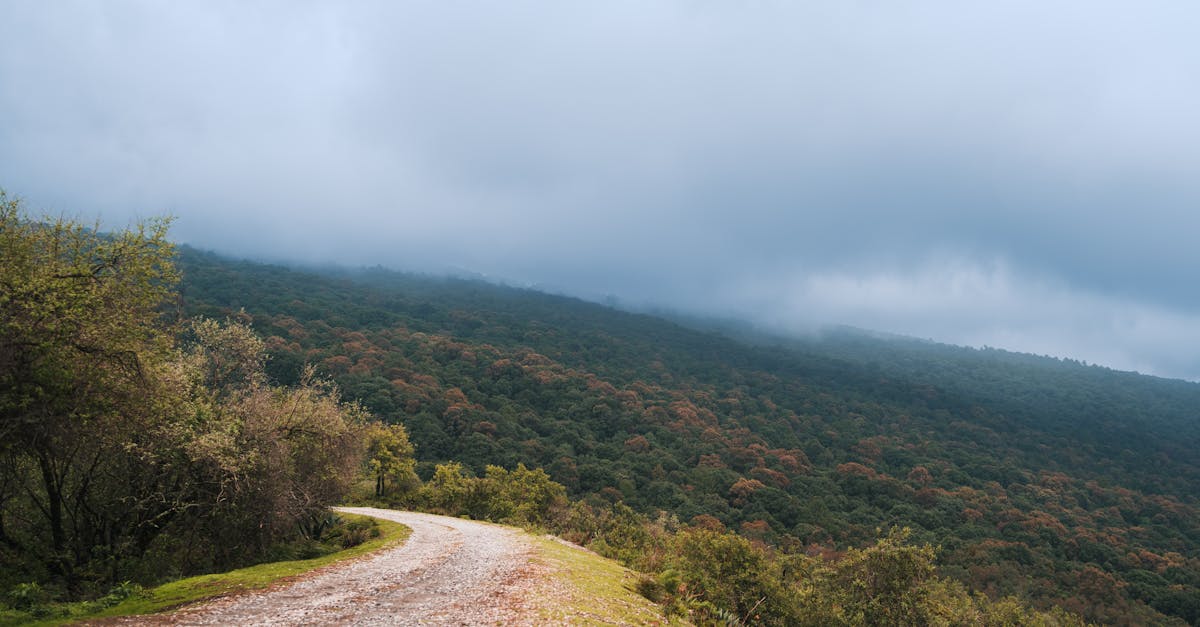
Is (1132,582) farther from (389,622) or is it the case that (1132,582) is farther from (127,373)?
(127,373)

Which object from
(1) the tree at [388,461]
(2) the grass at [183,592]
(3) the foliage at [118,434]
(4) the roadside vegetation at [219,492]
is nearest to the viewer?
(2) the grass at [183,592]

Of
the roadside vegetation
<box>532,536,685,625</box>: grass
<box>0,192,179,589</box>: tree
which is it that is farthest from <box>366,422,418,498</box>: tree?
<box>532,536,685,625</box>: grass

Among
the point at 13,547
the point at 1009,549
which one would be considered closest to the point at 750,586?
Answer: the point at 13,547

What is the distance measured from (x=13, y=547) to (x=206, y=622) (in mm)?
13287

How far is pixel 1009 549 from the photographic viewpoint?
9225 cm

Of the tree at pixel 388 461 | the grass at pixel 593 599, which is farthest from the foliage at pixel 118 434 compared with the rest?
the tree at pixel 388 461

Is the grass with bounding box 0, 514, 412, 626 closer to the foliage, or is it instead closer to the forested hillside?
the foliage

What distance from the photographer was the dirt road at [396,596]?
45.5 ft

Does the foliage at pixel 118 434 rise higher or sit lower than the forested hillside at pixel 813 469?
higher

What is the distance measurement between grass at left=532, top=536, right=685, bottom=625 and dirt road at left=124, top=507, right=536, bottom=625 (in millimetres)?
922

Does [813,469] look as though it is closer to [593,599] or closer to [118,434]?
[593,599]

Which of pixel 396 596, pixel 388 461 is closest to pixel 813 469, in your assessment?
pixel 388 461

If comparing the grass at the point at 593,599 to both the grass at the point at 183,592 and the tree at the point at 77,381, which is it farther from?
the tree at the point at 77,381

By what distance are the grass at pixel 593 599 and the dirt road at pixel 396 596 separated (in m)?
0.92
